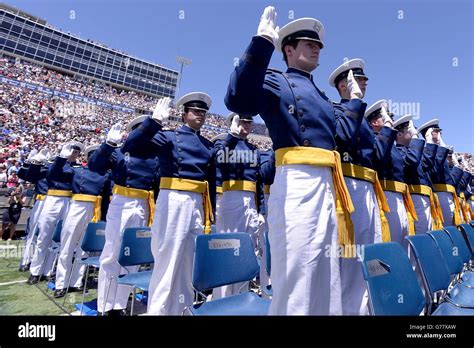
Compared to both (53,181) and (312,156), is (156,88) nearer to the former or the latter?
(53,181)

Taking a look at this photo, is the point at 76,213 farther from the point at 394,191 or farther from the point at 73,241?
the point at 394,191

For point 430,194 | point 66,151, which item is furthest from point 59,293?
point 430,194

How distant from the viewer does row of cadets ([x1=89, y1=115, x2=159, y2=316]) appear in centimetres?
411

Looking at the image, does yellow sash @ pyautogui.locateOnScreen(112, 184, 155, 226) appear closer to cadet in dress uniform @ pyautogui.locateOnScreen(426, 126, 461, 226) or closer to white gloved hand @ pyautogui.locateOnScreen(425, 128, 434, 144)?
white gloved hand @ pyautogui.locateOnScreen(425, 128, 434, 144)

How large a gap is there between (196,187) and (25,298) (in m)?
3.85

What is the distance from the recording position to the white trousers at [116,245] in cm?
405

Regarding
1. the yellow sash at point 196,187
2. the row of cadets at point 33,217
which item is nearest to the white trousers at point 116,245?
the yellow sash at point 196,187

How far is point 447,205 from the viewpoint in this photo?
598cm

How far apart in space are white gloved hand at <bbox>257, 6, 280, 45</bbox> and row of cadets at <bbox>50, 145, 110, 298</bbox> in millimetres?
4968

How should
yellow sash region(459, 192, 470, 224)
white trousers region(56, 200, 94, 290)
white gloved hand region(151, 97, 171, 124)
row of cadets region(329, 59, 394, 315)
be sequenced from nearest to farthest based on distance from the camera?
row of cadets region(329, 59, 394, 315), white gloved hand region(151, 97, 171, 124), white trousers region(56, 200, 94, 290), yellow sash region(459, 192, 470, 224)

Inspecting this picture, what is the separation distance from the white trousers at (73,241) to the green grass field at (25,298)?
338 mm

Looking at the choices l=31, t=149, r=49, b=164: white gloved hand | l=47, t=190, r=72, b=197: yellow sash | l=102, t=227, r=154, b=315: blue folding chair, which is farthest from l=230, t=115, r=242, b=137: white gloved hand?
l=31, t=149, r=49, b=164: white gloved hand
